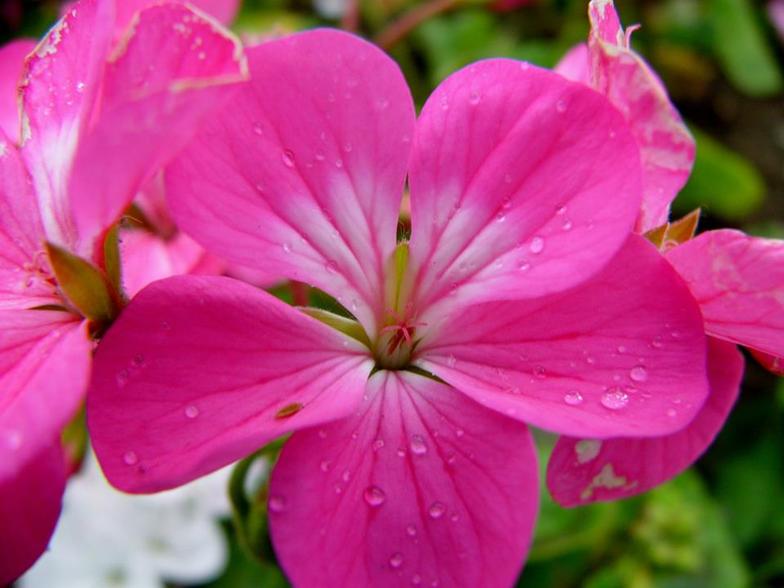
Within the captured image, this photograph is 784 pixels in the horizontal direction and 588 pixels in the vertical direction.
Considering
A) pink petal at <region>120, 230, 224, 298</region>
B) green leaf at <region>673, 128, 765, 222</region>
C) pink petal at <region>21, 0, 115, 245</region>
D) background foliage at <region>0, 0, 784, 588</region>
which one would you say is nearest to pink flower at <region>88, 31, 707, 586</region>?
pink petal at <region>21, 0, 115, 245</region>

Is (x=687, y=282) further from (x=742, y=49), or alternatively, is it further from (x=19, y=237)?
(x=742, y=49)

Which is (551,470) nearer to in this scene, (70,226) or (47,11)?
(70,226)

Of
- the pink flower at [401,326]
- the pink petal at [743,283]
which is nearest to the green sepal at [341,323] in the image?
the pink flower at [401,326]

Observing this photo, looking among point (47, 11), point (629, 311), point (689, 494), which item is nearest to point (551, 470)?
point (629, 311)

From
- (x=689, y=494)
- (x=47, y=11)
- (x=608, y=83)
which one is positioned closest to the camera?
(x=608, y=83)

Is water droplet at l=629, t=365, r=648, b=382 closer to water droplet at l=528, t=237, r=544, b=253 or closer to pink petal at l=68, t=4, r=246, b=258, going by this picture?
water droplet at l=528, t=237, r=544, b=253

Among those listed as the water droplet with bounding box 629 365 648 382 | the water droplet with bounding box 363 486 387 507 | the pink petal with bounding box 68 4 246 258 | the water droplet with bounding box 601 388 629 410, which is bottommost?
the water droplet with bounding box 363 486 387 507
